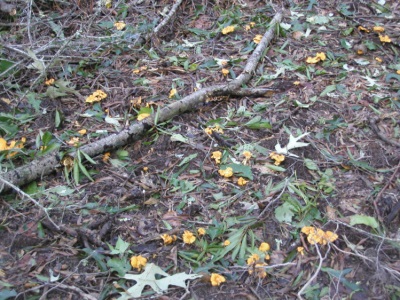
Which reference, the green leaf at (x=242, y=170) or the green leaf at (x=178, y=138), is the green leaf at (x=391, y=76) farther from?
the green leaf at (x=178, y=138)

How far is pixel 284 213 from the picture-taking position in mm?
2812

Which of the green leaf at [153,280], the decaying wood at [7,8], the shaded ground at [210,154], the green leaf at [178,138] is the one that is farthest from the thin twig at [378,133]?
the decaying wood at [7,8]

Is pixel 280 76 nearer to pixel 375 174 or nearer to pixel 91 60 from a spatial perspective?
pixel 375 174

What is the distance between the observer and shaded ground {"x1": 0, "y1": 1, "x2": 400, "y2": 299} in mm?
2535

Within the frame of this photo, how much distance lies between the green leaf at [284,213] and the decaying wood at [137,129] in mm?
1276

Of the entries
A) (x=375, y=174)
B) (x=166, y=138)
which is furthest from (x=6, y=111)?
(x=375, y=174)

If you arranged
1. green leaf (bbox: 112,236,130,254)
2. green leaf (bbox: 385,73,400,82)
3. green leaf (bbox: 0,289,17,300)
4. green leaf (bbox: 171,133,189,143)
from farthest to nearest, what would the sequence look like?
green leaf (bbox: 385,73,400,82) < green leaf (bbox: 171,133,189,143) < green leaf (bbox: 112,236,130,254) < green leaf (bbox: 0,289,17,300)

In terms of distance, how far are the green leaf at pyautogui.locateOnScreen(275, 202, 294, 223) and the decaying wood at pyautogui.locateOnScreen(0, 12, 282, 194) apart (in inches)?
50.2

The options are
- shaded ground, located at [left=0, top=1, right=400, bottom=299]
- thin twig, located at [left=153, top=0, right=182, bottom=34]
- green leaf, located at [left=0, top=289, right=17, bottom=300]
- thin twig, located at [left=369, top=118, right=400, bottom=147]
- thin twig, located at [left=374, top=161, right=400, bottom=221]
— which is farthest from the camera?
A: thin twig, located at [left=153, top=0, right=182, bottom=34]

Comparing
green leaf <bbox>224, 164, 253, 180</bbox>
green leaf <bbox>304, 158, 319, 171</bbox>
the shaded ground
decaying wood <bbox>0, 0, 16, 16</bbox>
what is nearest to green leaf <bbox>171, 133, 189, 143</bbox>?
the shaded ground

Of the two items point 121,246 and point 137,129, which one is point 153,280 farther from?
point 137,129

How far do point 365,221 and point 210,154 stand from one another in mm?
1202

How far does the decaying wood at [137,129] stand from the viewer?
303 centimetres

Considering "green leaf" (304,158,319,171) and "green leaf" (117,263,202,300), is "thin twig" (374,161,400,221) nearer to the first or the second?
"green leaf" (304,158,319,171)
